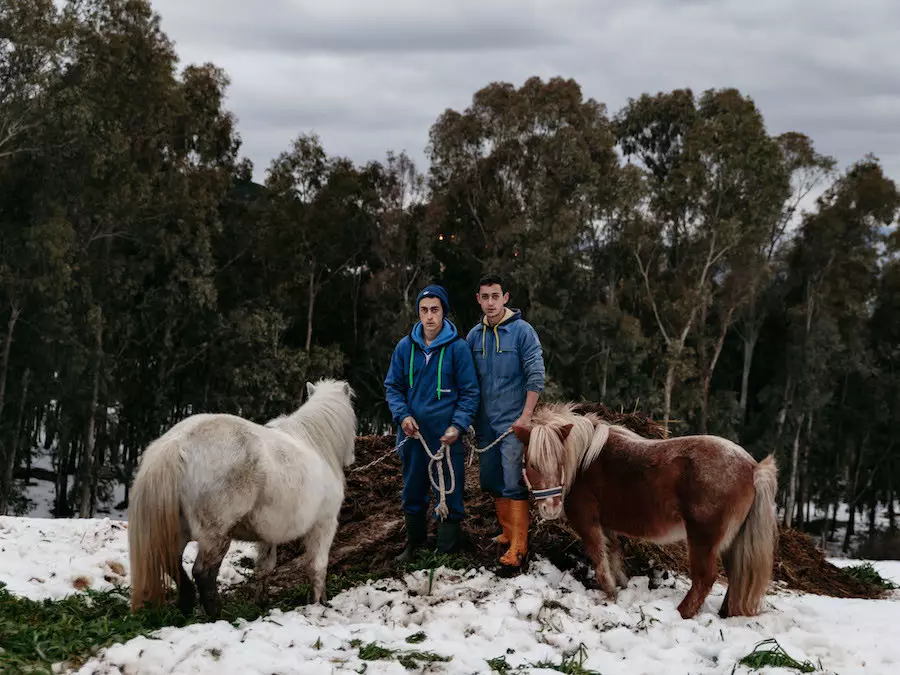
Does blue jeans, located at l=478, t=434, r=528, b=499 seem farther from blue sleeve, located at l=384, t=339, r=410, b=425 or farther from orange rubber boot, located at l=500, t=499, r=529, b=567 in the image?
blue sleeve, located at l=384, t=339, r=410, b=425

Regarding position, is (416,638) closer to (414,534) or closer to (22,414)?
(414,534)

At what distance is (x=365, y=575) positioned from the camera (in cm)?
653

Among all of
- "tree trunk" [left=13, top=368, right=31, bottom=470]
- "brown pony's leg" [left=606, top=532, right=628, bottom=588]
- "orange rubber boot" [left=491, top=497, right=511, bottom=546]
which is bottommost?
"tree trunk" [left=13, top=368, right=31, bottom=470]

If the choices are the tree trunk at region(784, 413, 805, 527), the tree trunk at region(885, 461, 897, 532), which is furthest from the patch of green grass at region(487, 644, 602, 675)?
the tree trunk at region(885, 461, 897, 532)

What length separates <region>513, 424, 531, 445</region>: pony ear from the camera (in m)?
6.10

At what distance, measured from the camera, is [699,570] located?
5695 mm

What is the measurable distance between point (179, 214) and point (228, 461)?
2295 centimetres

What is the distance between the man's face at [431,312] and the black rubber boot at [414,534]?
1.59 m

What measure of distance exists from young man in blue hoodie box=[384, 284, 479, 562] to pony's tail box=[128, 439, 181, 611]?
5.94ft

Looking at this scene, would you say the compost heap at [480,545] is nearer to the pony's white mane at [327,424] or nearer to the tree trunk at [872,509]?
the pony's white mane at [327,424]

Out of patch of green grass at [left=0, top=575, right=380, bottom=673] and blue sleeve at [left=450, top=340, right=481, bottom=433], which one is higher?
blue sleeve at [left=450, top=340, right=481, bottom=433]

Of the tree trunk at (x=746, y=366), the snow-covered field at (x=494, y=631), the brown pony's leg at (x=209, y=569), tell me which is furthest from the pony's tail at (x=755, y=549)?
the tree trunk at (x=746, y=366)

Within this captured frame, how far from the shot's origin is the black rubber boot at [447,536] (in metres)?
6.60

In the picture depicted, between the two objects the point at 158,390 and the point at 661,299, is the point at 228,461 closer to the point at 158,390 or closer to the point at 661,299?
the point at 158,390
